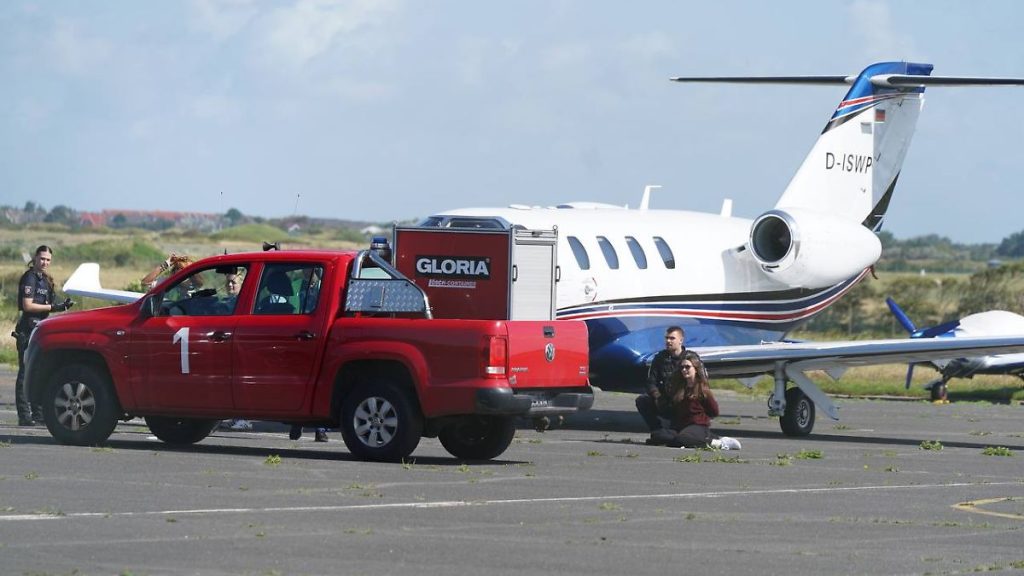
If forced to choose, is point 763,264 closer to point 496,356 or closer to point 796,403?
point 796,403

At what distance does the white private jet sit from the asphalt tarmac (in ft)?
10.8

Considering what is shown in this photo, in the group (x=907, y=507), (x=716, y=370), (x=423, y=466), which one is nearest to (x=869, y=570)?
(x=907, y=507)

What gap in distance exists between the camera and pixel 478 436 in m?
16.8

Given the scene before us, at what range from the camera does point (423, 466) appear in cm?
1564

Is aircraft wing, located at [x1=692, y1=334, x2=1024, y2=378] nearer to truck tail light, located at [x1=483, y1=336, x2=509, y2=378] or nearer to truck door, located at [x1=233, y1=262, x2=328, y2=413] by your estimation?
truck tail light, located at [x1=483, y1=336, x2=509, y2=378]

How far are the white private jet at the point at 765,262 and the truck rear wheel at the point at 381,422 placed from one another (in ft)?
20.6

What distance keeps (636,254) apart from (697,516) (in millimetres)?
12135

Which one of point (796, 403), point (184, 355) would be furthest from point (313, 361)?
point (796, 403)

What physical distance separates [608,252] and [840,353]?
3.56 meters

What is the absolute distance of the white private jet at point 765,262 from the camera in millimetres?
22844

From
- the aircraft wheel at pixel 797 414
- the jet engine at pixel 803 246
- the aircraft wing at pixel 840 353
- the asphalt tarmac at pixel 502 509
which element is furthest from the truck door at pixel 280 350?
the jet engine at pixel 803 246

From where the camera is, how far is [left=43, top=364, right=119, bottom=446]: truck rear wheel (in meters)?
16.7

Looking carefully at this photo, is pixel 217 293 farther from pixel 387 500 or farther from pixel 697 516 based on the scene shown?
pixel 697 516

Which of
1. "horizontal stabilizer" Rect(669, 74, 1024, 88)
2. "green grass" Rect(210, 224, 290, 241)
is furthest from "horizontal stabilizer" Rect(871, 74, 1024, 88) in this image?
"green grass" Rect(210, 224, 290, 241)
